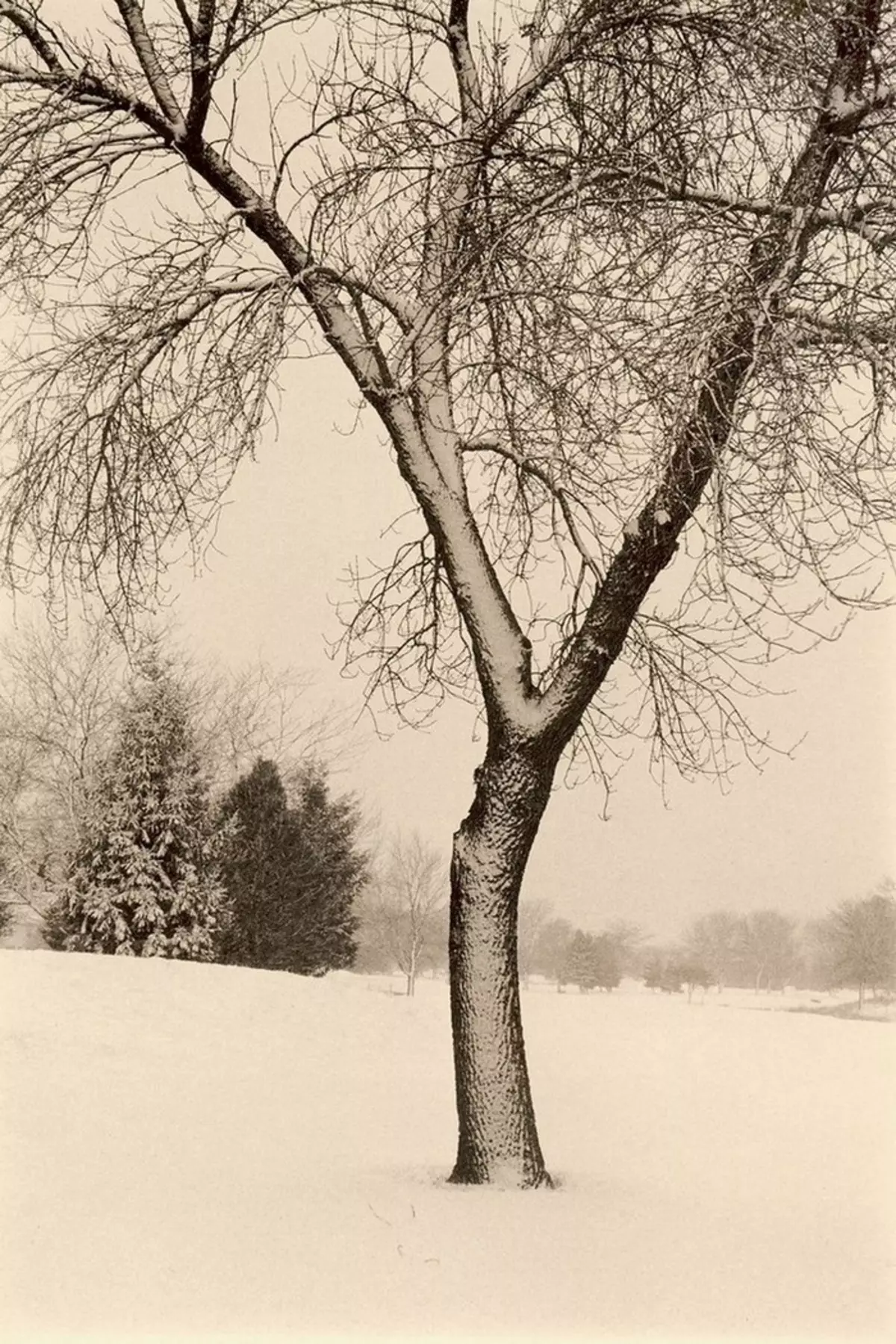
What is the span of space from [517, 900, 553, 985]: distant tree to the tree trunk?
22.7 meters

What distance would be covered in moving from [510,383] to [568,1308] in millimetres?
5233

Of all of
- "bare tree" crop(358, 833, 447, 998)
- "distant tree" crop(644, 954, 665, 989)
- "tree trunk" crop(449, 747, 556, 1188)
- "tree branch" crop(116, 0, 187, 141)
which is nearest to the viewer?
"tree trunk" crop(449, 747, 556, 1188)

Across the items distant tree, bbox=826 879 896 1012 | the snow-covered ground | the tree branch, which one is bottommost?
the snow-covered ground

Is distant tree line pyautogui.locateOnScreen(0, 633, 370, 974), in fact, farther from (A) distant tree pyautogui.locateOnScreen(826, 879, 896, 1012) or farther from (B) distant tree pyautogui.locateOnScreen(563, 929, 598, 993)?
(A) distant tree pyautogui.locateOnScreen(826, 879, 896, 1012)

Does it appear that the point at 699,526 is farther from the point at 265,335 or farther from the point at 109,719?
the point at 109,719

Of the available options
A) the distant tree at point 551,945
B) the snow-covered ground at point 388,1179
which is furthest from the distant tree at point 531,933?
the snow-covered ground at point 388,1179

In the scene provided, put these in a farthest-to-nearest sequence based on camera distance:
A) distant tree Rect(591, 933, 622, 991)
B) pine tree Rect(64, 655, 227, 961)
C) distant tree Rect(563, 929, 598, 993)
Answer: distant tree Rect(591, 933, 622, 991), distant tree Rect(563, 929, 598, 993), pine tree Rect(64, 655, 227, 961)

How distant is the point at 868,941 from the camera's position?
2880 cm

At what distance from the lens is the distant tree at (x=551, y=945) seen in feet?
109

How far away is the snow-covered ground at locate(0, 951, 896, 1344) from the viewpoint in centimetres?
435

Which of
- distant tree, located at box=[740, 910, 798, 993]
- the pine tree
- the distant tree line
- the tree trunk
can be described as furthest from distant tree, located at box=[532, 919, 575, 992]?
the tree trunk

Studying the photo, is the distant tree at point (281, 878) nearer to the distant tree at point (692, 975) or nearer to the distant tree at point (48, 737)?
the distant tree at point (48, 737)

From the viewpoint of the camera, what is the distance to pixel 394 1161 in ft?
22.6

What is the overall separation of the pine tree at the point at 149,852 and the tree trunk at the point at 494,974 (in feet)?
38.4
